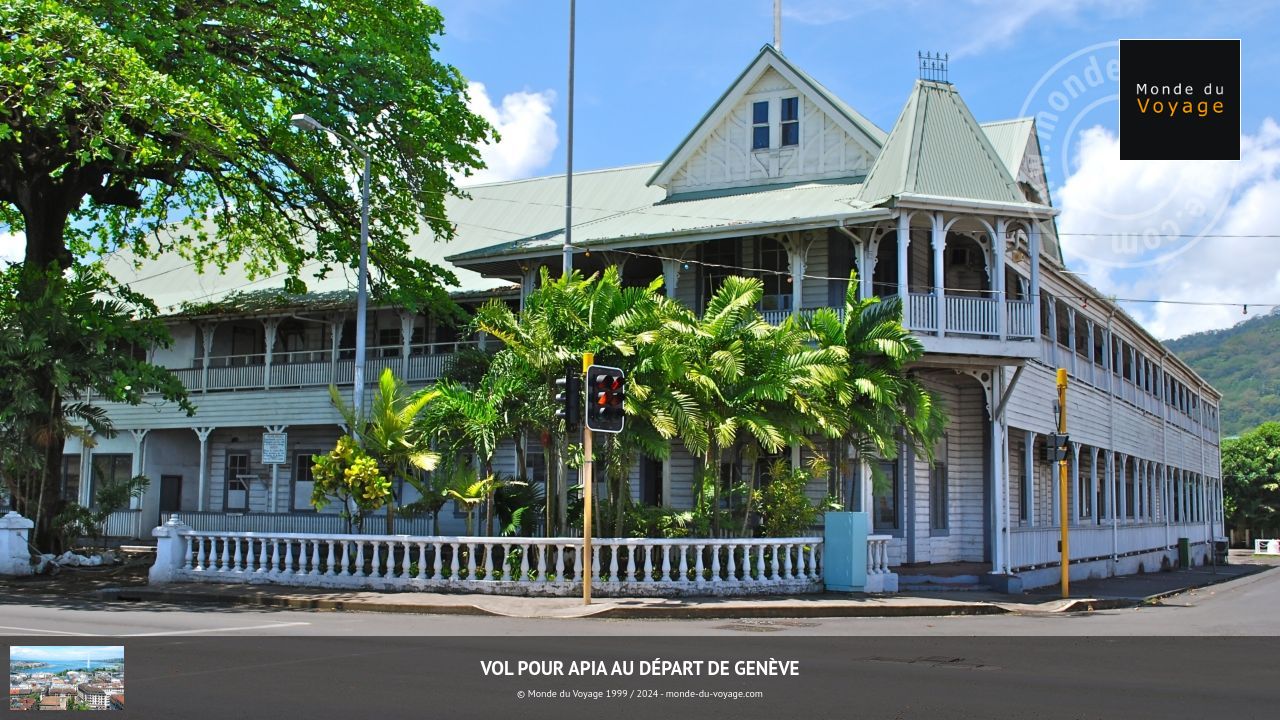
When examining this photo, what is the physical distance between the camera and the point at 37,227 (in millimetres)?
24922

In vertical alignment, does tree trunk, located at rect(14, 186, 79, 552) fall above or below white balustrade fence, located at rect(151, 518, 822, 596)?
above

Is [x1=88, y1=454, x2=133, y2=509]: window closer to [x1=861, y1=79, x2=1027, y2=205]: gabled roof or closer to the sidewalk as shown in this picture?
the sidewalk

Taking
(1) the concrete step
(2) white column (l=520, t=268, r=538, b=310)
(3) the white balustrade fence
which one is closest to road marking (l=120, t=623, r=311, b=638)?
(3) the white balustrade fence

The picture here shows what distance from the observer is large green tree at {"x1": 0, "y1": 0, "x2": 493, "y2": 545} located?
65.7ft

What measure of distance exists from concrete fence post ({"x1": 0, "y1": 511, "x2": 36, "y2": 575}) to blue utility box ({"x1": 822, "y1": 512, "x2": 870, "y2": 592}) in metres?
15.2

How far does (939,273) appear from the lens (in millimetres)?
22469

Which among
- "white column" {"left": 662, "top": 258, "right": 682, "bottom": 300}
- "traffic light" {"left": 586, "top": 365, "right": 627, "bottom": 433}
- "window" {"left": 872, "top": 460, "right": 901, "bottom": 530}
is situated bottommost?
"window" {"left": 872, "top": 460, "right": 901, "bottom": 530}

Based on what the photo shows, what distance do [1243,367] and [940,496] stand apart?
16865 cm

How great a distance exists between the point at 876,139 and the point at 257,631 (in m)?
16.7

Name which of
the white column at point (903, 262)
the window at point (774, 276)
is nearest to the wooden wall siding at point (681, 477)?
the window at point (774, 276)

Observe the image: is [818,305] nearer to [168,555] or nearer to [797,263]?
[797,263]
